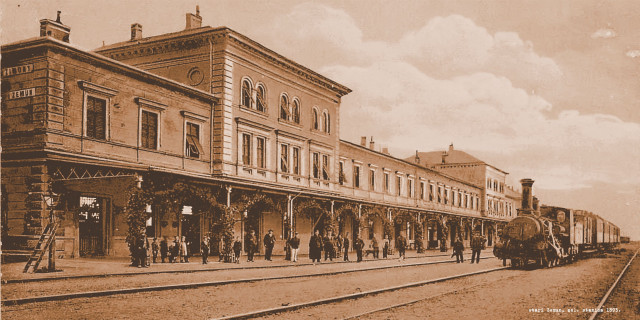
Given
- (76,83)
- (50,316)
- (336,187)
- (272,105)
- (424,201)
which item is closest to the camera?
(50,316)

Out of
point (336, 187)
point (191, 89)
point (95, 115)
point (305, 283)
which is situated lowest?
point (305, 283)

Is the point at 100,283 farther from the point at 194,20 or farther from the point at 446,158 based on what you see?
the point at 446,158

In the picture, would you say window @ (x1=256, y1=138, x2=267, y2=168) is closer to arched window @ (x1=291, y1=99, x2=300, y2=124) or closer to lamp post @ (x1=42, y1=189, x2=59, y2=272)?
arched window @ (x1=291, y1=99, x2=300, y2=124)

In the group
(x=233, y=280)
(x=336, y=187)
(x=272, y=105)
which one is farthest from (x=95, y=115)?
(x=336, y=187)

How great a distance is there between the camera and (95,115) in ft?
68.5

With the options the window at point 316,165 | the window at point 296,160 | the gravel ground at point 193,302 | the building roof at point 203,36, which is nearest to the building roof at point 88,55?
the building roof at point 203,36

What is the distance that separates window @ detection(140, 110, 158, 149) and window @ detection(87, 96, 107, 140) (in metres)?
1.96

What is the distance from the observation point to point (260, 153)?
29.9 m

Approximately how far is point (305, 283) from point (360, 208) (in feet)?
53.4

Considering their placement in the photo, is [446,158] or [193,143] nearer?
[193,143]

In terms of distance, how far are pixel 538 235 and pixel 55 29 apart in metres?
19.7

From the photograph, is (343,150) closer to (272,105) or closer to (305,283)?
(272,105)

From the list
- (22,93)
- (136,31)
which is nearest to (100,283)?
(22,93)

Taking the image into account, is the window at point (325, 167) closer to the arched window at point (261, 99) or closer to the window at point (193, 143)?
the arched window at point (261, 99)
